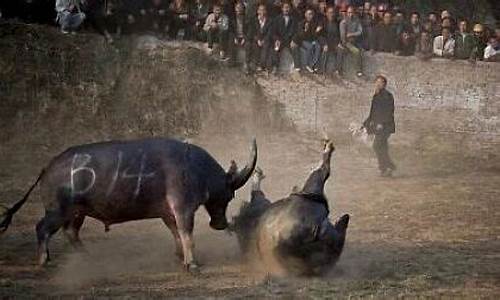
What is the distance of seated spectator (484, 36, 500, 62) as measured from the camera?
749 inches

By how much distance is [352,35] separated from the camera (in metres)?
18.6

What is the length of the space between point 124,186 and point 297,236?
6.50ft

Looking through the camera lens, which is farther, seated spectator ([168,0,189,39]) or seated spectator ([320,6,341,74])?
seated spectator ([320,6,341,74])

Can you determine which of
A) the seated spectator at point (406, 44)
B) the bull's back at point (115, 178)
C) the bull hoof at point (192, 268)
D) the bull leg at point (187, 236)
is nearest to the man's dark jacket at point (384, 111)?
the seated spectator at point (406, 44)

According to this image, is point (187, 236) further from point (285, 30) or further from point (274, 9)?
point (274, 9)

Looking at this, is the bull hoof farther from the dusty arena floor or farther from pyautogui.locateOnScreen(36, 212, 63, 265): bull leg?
pyautogui.locateOnScreen(36, 212, 63, 265): bull leg

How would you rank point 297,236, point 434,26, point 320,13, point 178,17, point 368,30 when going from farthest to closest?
point 434,26 → point 368,30 → point 320,13 → point 178,17 → point 297,236

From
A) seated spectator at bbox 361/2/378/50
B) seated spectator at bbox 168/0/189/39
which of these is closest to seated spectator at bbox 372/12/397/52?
seated spectator at bbox 361/2/378/50

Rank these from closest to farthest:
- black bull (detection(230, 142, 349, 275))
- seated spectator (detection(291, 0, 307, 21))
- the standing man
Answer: black bull (detection(230, 142, 349, 275)), the standing man, seated spectator (detection(291, 0, 307, 21))

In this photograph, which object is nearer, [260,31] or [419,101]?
[260,31]

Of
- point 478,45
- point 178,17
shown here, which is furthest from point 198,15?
point 478,45

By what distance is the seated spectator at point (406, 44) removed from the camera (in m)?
19.1

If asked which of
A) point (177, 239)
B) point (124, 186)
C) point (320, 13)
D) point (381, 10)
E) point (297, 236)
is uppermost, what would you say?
point (381, 10)

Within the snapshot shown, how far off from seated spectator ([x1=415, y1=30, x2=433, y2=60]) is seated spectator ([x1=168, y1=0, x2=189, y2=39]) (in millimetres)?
5733
